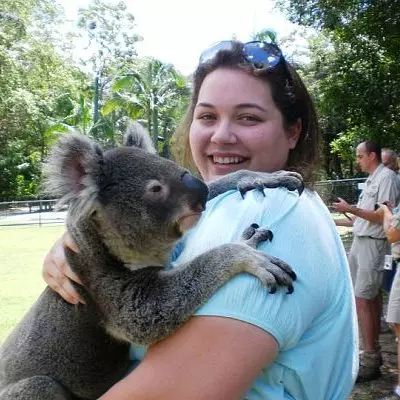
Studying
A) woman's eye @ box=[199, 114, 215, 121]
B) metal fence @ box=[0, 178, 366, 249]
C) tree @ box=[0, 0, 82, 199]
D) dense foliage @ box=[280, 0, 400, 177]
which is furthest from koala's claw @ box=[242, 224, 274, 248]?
tree @ box=[0, 0, 82, 199]

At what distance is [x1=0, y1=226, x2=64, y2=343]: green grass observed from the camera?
6897 millimetres

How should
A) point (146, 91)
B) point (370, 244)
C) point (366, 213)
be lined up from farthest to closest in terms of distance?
point (146, 91), point (370, 244), point (366, 213)

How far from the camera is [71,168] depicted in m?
1.76

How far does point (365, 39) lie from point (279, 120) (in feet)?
33.3

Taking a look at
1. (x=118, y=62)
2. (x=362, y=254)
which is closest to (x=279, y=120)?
(x=362, y=254)

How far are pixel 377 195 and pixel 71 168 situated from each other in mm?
4480

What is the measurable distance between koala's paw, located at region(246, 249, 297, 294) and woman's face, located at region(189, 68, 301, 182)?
0.62 m

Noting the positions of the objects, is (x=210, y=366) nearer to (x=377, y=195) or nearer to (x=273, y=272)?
(x=273, y=272)

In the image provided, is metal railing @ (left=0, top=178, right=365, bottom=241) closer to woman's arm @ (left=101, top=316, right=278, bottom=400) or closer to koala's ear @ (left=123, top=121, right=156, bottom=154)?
koala's ear @ (left=123, top=121, right=156, bottom=154)

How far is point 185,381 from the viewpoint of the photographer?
47.6 inches

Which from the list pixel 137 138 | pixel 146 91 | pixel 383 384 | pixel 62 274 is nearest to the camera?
pixel 62 274

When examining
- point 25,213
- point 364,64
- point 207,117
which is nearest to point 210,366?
point 207,117

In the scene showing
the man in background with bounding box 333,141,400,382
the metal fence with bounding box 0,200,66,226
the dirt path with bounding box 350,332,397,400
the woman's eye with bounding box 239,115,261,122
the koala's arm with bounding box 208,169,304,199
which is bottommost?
the metal fence with bounding box 0,200,66,226

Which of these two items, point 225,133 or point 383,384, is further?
point 383,384
